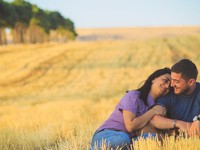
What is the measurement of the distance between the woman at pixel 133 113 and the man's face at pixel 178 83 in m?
0.13

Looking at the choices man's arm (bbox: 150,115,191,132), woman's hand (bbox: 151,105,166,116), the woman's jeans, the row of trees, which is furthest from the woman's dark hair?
the row of trees

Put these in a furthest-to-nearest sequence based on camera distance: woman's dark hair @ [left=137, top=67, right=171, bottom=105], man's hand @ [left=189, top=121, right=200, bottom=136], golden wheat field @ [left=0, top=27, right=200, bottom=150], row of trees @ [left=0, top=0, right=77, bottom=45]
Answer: row of trees @ [left=0, top=0, right=77, bottom=45]
golden wheat field @ [left=0, top=27, right=200, bottom=150]
woman's dark hair @ [left=137, top=67, right=171, bottom=105]
man's hand @ [left=189, top=121, right=200, bottom=136]

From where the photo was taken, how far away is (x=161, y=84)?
6.07 metres

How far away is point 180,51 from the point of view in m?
42.0

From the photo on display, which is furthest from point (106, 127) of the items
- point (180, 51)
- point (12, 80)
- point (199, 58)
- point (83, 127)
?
point (180, 51)

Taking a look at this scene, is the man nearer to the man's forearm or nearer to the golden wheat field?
the man's forearm

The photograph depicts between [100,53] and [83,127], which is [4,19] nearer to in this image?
[100,53]

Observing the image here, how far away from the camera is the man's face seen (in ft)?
19.3

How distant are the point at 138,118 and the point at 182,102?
2.29ft

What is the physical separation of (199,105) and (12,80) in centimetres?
2360

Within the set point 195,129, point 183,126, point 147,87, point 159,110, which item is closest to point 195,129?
point 195,129

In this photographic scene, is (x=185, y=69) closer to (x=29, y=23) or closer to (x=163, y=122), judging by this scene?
(x=163, y=122)

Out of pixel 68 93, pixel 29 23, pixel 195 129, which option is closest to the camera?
pixel 195 129

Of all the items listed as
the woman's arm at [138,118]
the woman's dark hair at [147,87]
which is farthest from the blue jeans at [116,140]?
the woman's dark hair at [147,87]
